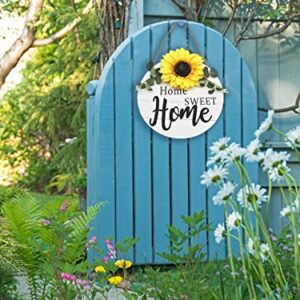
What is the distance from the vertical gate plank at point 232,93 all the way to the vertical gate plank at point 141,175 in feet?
1.81

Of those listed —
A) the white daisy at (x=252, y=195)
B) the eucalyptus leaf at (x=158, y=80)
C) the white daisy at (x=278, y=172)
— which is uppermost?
the eucalyptus leaf at (x=158, y=80)

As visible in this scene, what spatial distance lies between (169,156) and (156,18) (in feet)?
3.54

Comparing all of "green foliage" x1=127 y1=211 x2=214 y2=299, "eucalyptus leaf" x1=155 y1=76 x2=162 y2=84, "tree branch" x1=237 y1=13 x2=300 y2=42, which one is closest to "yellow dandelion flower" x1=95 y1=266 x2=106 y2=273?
"green foliage" x1=127 y1=211 x2=214 y2=299

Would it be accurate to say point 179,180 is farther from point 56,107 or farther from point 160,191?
point 56,107

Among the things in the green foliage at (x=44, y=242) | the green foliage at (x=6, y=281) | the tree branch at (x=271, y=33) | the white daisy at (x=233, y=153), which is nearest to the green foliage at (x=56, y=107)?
the tree branch at (x=271, y=33)

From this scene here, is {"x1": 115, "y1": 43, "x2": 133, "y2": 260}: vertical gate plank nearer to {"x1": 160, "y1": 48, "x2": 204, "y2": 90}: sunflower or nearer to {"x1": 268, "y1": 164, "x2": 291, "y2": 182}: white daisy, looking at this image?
{"x1": 160, "y1": 48, "x2": 204, "y2": 90}: sunflower

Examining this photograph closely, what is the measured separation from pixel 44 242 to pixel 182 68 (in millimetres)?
2413

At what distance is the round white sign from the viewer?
17.4ft

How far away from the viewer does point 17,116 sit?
1538 centimetres

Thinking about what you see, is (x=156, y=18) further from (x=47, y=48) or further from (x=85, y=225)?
(x=47, y=48)

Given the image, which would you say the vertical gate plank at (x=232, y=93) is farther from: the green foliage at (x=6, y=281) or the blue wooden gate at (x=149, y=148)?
the green foliage at (x=6, y=281)

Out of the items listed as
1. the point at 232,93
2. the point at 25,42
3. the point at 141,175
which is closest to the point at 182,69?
the point at 232,93

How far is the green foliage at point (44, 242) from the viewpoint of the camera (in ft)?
9.90

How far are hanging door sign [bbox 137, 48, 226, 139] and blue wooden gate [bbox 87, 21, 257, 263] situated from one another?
2.0 inches
